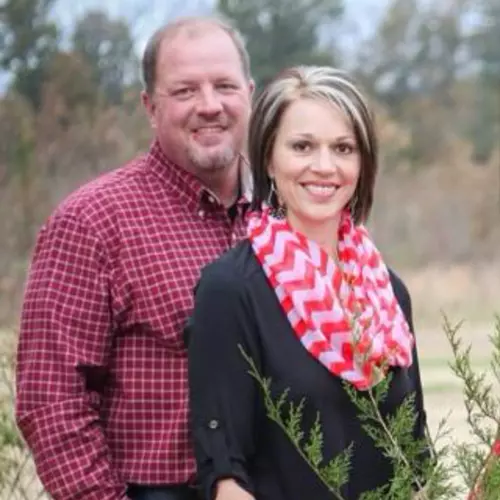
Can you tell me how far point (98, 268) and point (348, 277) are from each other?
1.92 ft

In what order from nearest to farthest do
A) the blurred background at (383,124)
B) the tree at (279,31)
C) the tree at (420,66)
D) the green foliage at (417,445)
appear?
the green foliage at (417,445) → the blurred background at (383,124) → the tree at (279,31) → the tree at (420,66)

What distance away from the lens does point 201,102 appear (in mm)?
4164

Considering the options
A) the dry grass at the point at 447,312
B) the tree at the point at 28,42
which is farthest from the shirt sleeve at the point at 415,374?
the tree at the point at 28,42

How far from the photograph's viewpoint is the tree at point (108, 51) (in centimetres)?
3312

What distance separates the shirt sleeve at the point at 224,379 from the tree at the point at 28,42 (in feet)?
92.7

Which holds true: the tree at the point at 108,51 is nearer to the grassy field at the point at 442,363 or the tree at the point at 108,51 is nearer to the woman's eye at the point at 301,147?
the grassy field at the point at 442,363

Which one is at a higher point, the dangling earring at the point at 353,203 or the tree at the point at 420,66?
the dangling earring at the point at 353,203

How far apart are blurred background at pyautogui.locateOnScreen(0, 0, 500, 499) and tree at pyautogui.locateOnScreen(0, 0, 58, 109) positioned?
0.09ft

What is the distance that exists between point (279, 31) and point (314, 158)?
37.4 m

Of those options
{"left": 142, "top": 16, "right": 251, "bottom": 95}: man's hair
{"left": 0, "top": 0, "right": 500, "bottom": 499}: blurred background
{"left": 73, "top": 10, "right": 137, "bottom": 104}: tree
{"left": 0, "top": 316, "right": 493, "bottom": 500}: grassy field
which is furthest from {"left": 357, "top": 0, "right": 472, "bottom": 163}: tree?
{"left": 142, "top": 16, "right": 251, "bottom": 95}: man's hair

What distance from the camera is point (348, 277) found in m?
3.66

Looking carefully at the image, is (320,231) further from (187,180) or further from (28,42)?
(28,42)

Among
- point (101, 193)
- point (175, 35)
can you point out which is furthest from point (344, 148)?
point (175, 35)

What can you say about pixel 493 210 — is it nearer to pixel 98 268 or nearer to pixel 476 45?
pixel 476 45
